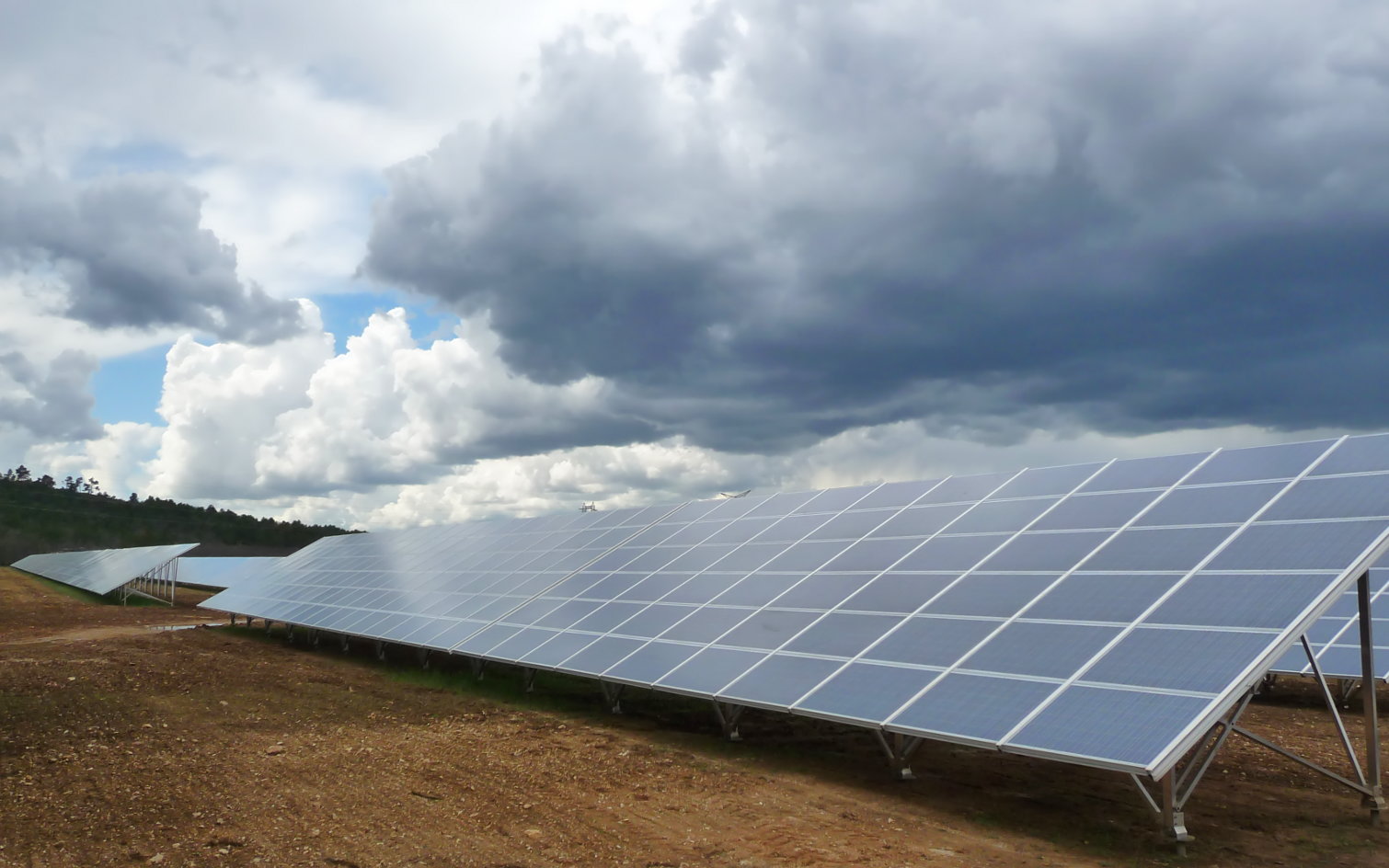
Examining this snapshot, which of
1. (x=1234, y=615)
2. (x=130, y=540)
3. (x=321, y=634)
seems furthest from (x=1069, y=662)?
(x=130, y=540)

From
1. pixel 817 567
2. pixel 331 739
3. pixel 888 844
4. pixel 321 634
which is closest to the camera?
pixel 888 844

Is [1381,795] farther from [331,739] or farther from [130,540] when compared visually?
[130,540]

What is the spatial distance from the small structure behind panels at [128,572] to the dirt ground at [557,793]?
39959 mm

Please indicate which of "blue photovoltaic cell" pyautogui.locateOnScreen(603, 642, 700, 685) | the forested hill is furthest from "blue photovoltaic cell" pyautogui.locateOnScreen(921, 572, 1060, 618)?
the forested hill

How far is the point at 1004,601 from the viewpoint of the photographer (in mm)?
13977

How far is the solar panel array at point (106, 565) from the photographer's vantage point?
5728cm

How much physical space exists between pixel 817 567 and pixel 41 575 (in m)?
94.5

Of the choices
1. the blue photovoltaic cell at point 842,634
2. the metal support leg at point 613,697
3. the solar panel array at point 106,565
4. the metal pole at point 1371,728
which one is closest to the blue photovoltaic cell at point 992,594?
the blue photovoltaic cell at point 842,634

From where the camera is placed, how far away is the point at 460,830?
1173 cm

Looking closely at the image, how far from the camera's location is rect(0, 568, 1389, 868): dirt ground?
1084 centimetres

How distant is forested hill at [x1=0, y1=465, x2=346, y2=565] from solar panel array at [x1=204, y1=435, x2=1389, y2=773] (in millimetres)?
103347

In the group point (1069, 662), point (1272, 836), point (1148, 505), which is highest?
point (1148, 505)

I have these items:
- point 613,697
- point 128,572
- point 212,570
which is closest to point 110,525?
point 212,570

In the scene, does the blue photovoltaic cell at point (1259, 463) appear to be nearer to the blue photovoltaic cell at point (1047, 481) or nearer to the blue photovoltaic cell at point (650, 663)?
the blue photovoltaic cell at point (1047, 481)
